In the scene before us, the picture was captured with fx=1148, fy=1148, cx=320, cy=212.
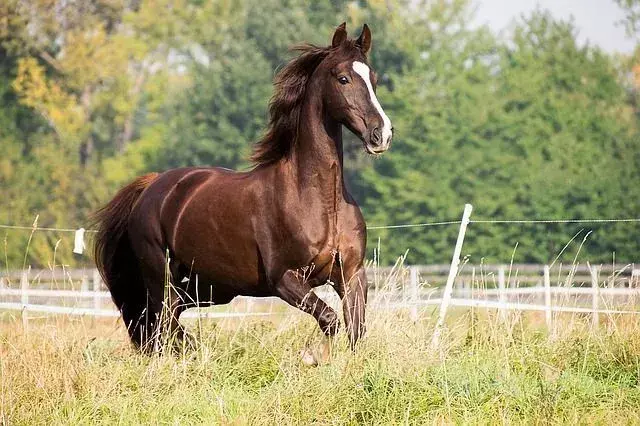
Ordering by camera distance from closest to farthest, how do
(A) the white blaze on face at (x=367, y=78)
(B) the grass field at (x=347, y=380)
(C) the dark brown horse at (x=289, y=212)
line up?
1. (B) the grass field at (x=347, y=380)
2. (A) the white blaze on face at (x=367, y=78)
3. (C) the dark brown horse at (x=289, y=212)

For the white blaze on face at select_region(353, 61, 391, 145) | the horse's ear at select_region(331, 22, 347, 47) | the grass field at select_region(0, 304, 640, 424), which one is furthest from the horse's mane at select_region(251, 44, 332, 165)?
the grass field at select_region(0, 304, 640, 424)

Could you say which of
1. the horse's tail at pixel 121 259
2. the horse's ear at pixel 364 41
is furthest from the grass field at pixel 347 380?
the horse's tail at pixel 121 259

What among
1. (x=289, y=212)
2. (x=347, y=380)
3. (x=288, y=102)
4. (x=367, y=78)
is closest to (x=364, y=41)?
(x=367, y=78)

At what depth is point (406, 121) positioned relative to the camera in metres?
39.8

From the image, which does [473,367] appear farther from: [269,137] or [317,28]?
[317,28]

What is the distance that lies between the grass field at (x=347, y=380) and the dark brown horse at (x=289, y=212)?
0.48 metres

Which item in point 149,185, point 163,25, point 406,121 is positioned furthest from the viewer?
point 163,25

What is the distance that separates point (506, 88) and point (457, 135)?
3.65m

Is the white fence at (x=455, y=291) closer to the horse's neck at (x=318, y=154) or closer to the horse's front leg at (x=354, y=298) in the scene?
the horse's front leg at (x=354, y=298)

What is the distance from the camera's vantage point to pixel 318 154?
7.91 meters

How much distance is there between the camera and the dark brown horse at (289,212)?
766cm

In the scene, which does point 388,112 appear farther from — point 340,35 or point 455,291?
point 340,35

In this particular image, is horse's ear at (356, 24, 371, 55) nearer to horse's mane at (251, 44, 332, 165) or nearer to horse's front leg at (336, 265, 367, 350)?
horse's mane at (251, 44, 332, 165)

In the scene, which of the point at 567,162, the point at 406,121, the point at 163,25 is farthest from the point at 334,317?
the point at 163,25
